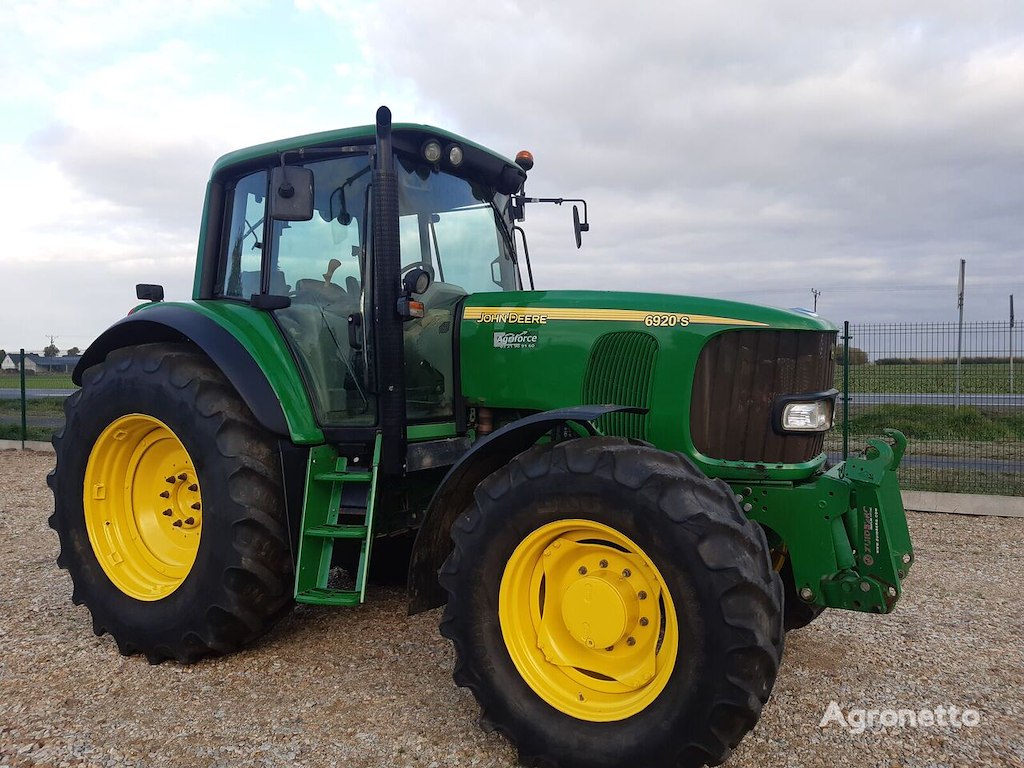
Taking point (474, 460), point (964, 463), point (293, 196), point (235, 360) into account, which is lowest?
point (964, 463)

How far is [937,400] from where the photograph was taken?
11391 millimetres

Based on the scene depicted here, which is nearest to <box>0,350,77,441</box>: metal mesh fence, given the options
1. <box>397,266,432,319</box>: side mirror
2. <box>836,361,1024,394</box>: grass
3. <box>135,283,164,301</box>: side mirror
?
<box>135,283,164,301</box>: side mirror

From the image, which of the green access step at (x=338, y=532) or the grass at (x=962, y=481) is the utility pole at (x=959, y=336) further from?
the green access step at (x=338, y=532)

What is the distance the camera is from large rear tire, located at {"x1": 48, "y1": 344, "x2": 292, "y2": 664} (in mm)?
3770

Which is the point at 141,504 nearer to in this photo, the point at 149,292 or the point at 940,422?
the point at 149,292

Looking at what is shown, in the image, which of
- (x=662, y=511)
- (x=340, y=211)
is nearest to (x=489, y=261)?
(x=340, y=211)

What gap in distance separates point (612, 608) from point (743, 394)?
115 cm

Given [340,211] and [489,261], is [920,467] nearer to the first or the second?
[489,261]

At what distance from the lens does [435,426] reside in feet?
13.3

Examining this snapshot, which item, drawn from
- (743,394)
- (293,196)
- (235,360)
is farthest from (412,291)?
(743,394)

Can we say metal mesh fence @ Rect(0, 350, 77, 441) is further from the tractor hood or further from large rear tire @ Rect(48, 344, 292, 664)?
the tractor hood

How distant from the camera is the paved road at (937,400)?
11.1m

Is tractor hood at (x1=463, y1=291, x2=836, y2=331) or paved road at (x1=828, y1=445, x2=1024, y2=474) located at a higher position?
tractor hood at (x1=463, y1=291, x2=836, y2=331)

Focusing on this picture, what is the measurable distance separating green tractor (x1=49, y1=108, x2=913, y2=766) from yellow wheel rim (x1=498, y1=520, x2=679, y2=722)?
1 centimetres
